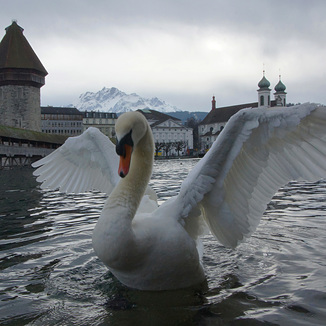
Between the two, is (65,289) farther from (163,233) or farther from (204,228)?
(204,228)

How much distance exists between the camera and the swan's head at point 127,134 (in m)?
3.40

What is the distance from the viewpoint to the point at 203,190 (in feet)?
12.3

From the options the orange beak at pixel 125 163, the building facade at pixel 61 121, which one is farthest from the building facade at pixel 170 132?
the orange beak at pixel 125 163

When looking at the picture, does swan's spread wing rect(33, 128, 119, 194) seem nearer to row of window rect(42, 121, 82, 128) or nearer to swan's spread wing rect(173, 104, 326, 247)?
swan's spread wing rect(173, 104, 326, 247)

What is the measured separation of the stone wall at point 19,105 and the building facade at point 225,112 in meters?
59.5

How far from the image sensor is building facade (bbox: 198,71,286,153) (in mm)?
104062

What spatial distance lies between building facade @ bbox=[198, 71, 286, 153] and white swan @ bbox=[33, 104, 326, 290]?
327 feet

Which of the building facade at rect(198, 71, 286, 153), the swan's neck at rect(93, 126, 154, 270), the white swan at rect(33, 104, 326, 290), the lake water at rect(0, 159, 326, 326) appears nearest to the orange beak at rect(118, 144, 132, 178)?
the white swan at rect(33, 104, 326, 290)

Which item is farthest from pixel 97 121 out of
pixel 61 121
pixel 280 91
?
pixel 280 91

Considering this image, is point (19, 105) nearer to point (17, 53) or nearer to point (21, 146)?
point (17, 53)

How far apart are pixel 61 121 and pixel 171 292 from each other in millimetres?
102481

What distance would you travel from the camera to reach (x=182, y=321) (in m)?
3.31

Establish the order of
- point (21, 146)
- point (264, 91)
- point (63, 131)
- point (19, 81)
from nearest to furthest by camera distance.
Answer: point (21, 146)
point (19, 81)
point (63, 131)
point (264, 91)

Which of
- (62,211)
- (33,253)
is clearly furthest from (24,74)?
(33,253)
